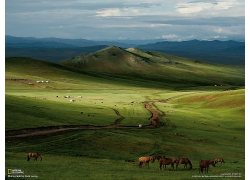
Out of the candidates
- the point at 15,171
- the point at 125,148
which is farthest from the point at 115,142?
the point at 15,171

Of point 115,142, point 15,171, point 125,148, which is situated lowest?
point 125,148

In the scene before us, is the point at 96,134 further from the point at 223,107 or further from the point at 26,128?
the point at 223,107

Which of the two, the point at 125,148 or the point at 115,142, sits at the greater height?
the point at 115,142

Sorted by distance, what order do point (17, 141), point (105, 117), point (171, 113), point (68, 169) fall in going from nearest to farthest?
1. point (68, 169)
2. point (17, 141)
3. point (105, 117)
4. point (171, 113)

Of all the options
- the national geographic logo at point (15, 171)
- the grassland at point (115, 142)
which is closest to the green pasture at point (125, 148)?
the grassland at point (115, 142)

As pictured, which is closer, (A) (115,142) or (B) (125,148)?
(B) (125,148)

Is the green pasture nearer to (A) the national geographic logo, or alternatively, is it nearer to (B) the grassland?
(B) the grassland

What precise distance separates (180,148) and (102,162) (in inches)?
710

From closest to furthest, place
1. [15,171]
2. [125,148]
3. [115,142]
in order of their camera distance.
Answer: [15,171]
[125,148]
[115,142]

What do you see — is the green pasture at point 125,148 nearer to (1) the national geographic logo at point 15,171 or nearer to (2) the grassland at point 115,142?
(2) the grassland at point 115,142

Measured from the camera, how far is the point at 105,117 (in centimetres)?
8700

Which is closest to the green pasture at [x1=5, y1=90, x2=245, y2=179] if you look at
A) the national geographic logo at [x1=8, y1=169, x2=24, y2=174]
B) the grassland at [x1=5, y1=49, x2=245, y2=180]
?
the grassland at [x1=5, y1=49, x2=245, y2=180]

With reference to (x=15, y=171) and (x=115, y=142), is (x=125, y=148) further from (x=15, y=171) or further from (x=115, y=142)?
(x=15, y=171)

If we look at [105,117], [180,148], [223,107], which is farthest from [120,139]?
[223,107]
